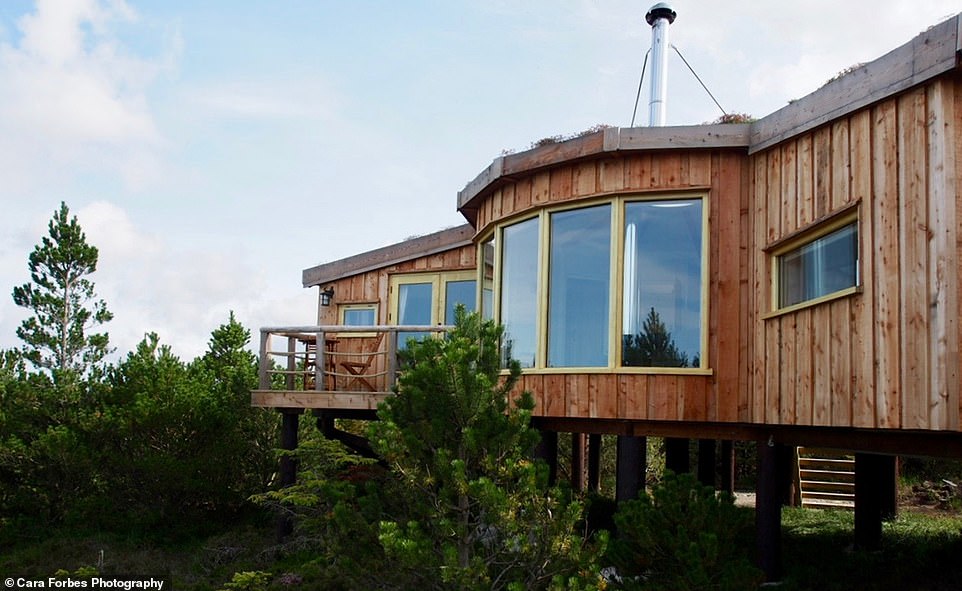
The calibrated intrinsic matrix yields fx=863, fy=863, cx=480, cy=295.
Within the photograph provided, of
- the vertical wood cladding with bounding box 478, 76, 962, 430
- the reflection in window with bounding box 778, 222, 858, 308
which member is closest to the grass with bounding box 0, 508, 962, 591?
the vertical wood cladding with bounding box 478, 76, 962, 430

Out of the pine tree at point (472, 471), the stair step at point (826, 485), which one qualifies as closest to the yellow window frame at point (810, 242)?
the pine tree at point (472, 471)

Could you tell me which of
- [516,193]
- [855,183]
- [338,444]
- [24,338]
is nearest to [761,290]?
[855,183]

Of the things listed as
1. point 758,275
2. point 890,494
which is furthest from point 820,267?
point 890,494

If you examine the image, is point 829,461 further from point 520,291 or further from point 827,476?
point 520,291

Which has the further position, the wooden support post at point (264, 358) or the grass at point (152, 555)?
the wooden support post at point (264, 358)

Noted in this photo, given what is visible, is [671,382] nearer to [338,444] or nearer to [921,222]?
[921,222]

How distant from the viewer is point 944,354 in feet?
15.0

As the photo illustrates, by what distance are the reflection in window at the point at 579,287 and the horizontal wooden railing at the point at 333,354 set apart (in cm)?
173

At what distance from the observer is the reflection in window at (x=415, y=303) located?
11.9 metres

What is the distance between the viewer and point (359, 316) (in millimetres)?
12758

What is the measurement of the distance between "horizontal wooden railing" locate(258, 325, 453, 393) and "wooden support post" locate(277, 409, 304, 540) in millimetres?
343

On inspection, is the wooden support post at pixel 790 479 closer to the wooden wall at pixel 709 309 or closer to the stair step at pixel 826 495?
the stair step at pixel 826 495

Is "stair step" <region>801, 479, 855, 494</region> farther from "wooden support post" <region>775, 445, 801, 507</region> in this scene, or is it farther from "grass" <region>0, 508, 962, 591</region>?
"grass" <region>0, 508, 962, 591</region>

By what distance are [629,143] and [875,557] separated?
15.3 ft
